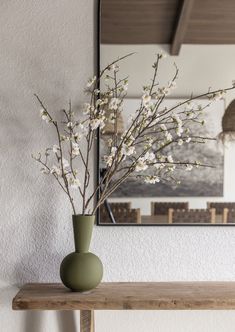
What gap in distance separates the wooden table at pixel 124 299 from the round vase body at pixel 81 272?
3 centimetres

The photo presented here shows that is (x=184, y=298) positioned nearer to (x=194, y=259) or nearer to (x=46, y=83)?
(x=194, y=259)

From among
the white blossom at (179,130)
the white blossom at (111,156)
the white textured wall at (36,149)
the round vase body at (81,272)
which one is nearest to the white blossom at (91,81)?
the white textured wall at (36,149)

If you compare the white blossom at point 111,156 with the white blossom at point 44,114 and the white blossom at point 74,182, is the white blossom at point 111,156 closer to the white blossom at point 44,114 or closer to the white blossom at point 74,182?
the white blossom at point 74,182

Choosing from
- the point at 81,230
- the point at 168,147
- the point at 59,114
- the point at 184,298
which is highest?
the point at 59,114

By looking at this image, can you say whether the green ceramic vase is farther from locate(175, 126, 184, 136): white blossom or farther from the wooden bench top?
locate(175, 126, 184, 136): white blossom

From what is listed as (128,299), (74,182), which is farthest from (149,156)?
(128,299)

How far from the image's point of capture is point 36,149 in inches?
77.9

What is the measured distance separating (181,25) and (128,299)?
1.00 m

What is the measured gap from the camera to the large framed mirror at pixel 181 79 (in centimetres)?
194

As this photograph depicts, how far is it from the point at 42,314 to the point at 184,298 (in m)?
0.59

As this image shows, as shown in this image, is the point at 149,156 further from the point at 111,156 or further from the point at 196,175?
the point at 196,175

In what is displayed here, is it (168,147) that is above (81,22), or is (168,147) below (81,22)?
below

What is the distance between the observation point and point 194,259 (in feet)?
6.54

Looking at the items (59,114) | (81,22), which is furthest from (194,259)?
(81,22)
